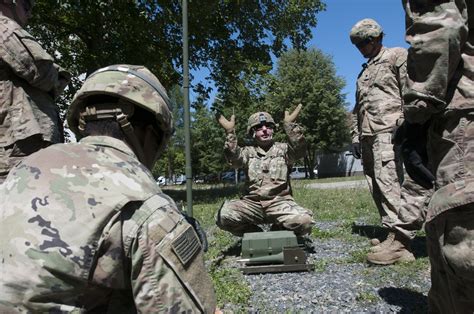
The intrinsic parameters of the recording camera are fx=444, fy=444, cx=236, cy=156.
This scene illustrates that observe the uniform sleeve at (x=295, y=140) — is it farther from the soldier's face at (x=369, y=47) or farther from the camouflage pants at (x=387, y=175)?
the soldier's face at (x=369, y=47)

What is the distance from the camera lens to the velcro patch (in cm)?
135

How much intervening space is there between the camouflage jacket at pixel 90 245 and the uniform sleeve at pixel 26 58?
6.72ft

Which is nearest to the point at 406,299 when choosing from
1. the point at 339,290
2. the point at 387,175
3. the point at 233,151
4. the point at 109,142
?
the point at 339,290

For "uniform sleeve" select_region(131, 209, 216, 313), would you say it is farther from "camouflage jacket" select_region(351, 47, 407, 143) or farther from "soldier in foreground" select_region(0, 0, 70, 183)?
"camouflage jacket" select_region(351, 47, 407, 143)

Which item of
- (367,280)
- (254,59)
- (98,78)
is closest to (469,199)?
(98,78)

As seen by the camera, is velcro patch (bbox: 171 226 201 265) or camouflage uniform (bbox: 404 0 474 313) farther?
camouflage uniform (bbox: 404 0 474 313)

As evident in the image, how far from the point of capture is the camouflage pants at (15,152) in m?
3.18

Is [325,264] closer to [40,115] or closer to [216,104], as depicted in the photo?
[40,115]

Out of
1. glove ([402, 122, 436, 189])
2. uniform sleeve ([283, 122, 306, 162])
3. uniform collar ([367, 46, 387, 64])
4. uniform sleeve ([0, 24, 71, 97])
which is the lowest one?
glove ([402, 122, 436, 189])

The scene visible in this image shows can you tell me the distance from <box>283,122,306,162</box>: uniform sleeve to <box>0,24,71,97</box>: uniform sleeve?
9.12 feet

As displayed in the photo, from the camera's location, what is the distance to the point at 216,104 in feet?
48.3

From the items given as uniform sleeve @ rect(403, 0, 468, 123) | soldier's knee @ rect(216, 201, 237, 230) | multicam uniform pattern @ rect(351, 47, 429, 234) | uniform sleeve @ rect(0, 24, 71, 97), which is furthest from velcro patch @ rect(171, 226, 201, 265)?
Answer: soldier's knee @ rect(216, 201, 237, 230)

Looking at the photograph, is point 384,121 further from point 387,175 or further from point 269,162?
point 269,162

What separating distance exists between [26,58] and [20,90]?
26cm
